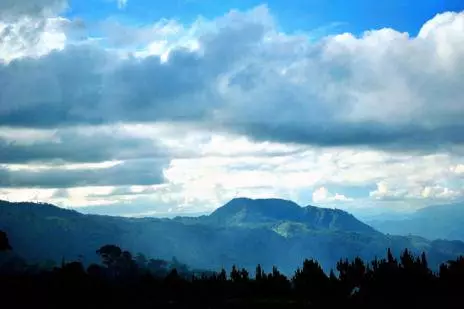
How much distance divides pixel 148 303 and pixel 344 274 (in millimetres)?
43477

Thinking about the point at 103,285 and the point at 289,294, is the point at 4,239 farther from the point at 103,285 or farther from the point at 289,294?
the point at 289,294

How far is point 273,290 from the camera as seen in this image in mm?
130000

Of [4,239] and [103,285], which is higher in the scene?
[4,239]

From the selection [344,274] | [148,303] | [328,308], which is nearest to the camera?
[328,308]

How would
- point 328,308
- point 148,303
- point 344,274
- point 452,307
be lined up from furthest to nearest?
point 344,274
point 148,303
point 328,308
point 452,307

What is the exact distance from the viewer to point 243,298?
411 ft

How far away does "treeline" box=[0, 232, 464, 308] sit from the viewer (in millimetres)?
113875

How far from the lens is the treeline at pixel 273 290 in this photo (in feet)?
374

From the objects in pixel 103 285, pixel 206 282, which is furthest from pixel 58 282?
pixel 206 282

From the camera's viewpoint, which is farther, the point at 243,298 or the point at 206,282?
the point at 206,282

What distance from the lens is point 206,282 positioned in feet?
445

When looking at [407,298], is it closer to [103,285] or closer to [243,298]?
[243,298]

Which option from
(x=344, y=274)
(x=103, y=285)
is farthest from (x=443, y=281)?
(x=103, y=285)

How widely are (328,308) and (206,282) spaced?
33.6 meters
